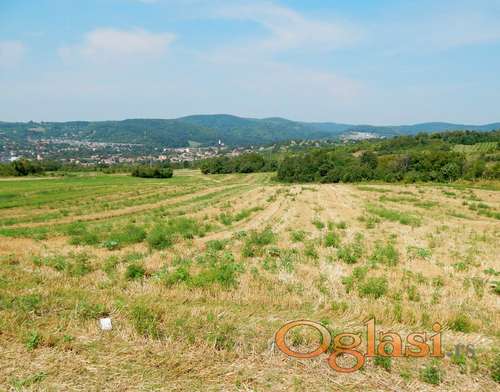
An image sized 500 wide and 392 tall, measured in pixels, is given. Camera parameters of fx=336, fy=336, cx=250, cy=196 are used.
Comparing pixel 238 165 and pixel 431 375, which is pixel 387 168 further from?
pixel 431 375

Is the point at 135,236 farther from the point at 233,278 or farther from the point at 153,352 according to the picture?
the point at 153,352

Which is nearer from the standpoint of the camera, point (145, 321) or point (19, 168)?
point (145, 321)

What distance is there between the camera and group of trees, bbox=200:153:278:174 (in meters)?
122

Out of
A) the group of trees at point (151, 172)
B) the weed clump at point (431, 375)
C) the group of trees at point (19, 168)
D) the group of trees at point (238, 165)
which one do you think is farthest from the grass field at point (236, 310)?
the group of trees at point (238, 165)

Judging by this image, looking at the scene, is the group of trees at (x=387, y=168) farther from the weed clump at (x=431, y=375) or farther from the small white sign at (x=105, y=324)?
the small white sign at (x=105, y=324)

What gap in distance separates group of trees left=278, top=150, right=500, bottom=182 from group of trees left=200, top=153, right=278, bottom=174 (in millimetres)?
31685

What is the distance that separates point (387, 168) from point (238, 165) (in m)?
56.4

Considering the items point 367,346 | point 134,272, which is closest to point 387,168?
point 134,272

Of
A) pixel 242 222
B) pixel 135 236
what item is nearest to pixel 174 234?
pixel 135 236

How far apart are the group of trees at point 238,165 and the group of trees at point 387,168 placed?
104 feet

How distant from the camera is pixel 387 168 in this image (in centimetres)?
8562

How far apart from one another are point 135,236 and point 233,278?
872 centimetres

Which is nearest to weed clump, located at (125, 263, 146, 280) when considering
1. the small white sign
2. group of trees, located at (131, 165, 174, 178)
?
the small white sign

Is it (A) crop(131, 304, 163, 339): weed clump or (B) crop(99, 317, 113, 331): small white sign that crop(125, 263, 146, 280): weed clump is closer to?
(A) crop(131, 304, 163, 339): weed clump
